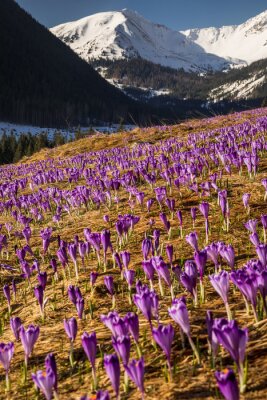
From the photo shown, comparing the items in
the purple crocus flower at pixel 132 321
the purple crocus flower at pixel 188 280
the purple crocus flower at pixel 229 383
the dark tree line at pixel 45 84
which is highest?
the dark tree line at pixel 45 84

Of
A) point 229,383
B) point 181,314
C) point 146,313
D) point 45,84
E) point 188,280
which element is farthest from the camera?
point 45,84

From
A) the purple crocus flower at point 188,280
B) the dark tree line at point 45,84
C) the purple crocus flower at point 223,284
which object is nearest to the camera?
the purple crocus flower at point 223,284

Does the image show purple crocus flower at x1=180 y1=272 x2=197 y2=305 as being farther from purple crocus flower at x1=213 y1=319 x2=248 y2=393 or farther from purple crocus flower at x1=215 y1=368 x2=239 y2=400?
purple crocus flower at x1=215 y1=368 x2=239 y2=400

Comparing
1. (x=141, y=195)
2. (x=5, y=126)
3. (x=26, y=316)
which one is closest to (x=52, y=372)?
(x=26, y=316)

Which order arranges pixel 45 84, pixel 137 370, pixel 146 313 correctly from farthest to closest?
1. pixel 45 84
2. pixel 146 313
3. pixel 137 370

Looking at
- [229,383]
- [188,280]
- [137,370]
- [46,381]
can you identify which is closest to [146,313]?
[188,280]

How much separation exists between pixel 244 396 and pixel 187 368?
0.36m

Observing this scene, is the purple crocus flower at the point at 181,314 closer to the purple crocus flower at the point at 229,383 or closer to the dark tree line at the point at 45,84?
the purple crocus flower at the point at 229,383

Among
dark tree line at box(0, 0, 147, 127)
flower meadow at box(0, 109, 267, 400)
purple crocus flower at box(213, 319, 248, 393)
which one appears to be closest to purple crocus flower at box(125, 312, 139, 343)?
flower meadow at box(0, 109, 267, 400)

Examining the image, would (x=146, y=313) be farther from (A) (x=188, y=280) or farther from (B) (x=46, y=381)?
(B) (x=46, y=381)

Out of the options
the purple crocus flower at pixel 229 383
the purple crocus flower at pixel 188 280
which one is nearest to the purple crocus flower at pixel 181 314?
the purple crocus flower at pixel 188 280

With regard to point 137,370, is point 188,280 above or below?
above

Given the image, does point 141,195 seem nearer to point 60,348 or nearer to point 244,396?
point 60,348

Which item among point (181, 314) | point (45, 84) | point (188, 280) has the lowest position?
point (181, 314)
